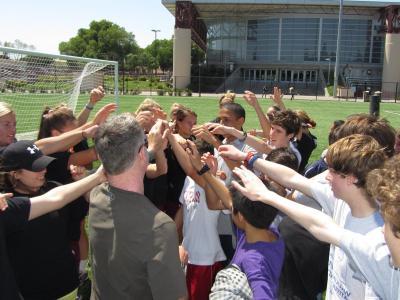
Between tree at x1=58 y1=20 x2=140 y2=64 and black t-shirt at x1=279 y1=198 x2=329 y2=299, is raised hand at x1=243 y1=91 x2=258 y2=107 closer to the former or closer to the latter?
black t-shirt at x1=279 y1=198 x2=329 y2=299

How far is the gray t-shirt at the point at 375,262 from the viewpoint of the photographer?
81.2 inches

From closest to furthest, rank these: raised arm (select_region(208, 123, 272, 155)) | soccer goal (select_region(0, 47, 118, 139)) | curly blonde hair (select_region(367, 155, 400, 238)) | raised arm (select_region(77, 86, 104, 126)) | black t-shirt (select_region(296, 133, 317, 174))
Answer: curly blonde hair (select_region(367, 155, 400, 238))
raised arm (select_region(208, 123, 272, 155))
raised arm (select_region(77, 86, 104, 126))
black t-shirt (select_region(296, 133, 317, 174))
soccer goal (select_region(0, 47, 118, 139))

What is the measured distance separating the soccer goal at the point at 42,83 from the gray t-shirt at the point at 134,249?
26.8 feet

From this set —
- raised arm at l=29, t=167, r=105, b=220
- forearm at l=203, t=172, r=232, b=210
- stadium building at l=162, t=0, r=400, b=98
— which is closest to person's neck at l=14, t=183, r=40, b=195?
raised arm at l=29, t=167, r=105, b=220

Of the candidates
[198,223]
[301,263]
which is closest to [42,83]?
[198,223]

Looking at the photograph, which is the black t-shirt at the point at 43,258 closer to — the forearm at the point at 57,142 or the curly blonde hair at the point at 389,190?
the forearm at the point at 57,142

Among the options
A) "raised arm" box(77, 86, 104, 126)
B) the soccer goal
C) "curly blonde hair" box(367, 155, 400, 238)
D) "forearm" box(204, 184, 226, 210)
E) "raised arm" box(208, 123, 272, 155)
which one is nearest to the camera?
"curly blonde hair" box(367, 155, 400, 238)

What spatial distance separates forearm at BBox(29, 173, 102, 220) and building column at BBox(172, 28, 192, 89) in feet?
182

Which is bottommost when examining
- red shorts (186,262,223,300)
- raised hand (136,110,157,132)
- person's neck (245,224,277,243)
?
red shorts (186,262,223,300)

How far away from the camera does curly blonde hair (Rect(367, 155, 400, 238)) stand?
6.14 feet

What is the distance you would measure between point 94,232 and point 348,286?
1.57 metres

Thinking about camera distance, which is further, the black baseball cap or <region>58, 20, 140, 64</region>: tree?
<region>58, 20, 140, 64</region>: tree

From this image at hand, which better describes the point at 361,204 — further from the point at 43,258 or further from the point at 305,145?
the point at 305,145

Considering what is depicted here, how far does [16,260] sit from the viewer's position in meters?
2.91
